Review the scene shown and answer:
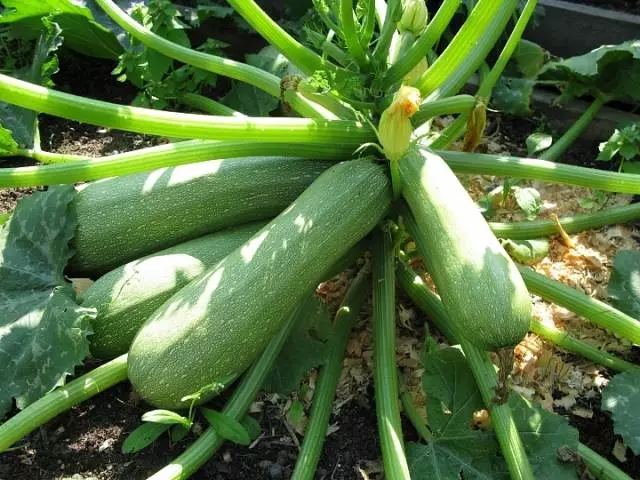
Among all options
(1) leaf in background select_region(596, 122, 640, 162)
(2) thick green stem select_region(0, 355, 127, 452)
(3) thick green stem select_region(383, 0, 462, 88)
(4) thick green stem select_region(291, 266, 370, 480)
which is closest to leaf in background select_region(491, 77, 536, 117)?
(1) leaf in background select_region(596, 122, 640, 162)

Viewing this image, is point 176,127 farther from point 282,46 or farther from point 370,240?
point 370,240

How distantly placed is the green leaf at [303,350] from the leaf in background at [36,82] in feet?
4.57

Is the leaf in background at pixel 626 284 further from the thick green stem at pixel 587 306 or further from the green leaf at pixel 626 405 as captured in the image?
the green leaf at pixel 626 405

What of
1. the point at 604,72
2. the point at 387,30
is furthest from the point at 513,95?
the point at 387,30

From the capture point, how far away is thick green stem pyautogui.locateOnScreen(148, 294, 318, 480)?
1930 mm

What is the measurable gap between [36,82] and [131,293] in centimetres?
127

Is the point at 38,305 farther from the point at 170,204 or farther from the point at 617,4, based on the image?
the point at 617,4

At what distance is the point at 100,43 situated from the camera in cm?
315

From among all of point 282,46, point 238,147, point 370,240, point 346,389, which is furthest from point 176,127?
point 346,389

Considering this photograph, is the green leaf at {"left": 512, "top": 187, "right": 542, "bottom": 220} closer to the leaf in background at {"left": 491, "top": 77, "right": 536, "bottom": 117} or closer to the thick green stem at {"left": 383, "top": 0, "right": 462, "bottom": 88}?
the leaf in background at {"left": 491, "top": 77, "right": 536, "bottom": 117}

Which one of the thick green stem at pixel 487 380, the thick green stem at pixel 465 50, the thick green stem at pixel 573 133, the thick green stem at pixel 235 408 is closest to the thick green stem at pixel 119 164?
the thick green stem at pixel 235 408

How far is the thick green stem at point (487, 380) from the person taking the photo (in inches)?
73.7

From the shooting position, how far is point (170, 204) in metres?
2.30

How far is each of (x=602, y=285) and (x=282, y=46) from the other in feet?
4.81
